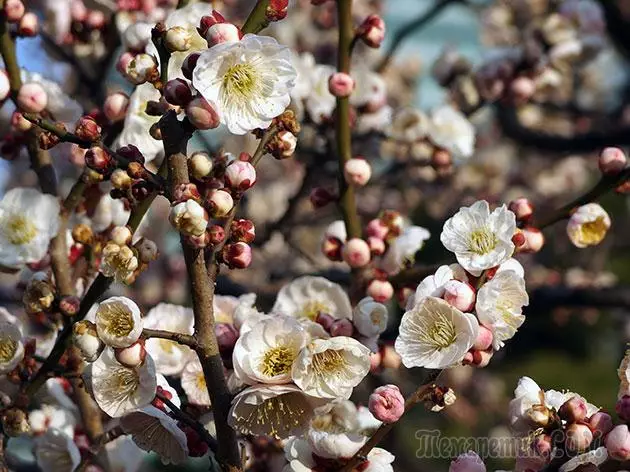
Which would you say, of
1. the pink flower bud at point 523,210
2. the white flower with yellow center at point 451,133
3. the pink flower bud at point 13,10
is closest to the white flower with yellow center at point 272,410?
the pink flower bud at point 523,210

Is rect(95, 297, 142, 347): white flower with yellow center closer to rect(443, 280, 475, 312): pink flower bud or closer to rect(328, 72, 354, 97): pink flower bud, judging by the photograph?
rect(443, 280, 475, 312): pink flower bud

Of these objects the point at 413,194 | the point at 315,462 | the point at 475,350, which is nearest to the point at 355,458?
the point at 315,462

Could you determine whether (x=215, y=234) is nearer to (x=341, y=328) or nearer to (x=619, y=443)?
(x=341, y=328)

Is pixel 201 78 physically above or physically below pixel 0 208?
above

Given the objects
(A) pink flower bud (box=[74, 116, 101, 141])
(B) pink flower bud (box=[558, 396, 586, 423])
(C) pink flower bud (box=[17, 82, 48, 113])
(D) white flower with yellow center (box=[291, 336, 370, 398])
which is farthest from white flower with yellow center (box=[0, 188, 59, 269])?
(B) pink flower bud (box=[558, 396, 586, 423])

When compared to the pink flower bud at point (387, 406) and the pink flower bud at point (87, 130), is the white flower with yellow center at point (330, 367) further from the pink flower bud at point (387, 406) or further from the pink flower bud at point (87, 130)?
the pink flower bud at point (87, 130)

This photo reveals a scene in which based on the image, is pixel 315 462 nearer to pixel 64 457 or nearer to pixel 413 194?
pixel 64 457
